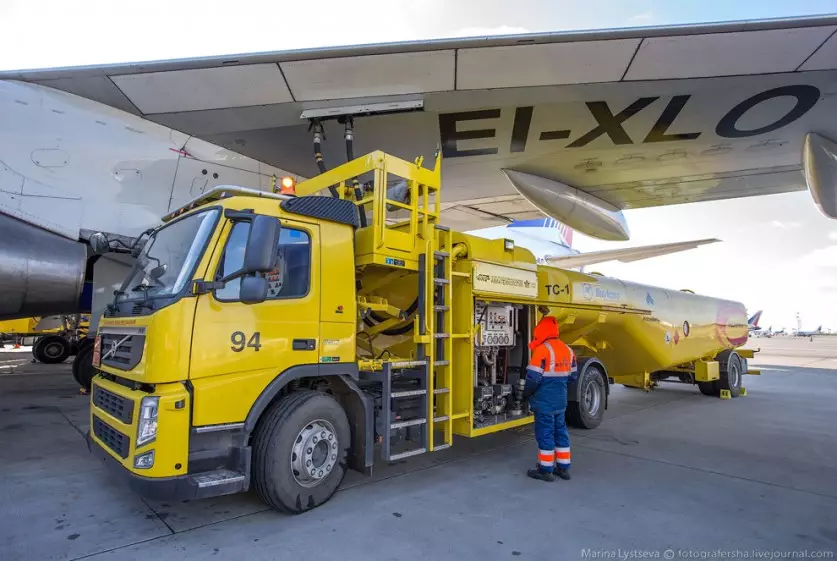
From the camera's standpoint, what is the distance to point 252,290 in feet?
11.7

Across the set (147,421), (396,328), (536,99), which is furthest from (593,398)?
(147,421)

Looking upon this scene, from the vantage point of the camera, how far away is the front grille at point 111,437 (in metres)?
3.43

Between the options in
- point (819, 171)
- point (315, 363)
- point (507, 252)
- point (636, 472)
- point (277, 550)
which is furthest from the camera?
point (819, 171)

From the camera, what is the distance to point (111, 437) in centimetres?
368

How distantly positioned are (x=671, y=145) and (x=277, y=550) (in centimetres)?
802

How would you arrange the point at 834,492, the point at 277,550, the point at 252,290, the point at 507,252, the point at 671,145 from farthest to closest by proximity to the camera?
the point at 671,145
the point at 507,252
the point at 834,492
the point at 252,290
the point at 277,550

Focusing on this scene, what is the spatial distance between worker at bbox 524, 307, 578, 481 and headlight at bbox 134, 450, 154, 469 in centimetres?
333

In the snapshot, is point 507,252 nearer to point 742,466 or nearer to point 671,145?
point 742,466

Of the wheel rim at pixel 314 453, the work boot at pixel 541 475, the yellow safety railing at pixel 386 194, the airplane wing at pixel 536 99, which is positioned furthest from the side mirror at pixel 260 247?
the work boot at pixel 541 475

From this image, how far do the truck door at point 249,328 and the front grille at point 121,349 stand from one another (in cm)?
46

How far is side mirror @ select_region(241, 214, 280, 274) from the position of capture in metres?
3.51

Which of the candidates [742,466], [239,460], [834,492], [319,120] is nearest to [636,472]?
[742,466]

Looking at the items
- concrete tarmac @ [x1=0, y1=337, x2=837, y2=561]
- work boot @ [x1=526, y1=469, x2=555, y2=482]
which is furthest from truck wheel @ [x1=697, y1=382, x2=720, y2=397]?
work boot @ [x1=526, y1=469, x2=555, y2=482]

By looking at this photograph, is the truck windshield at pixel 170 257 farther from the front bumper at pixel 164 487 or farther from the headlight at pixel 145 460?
the front bumper at pixel 164 487
